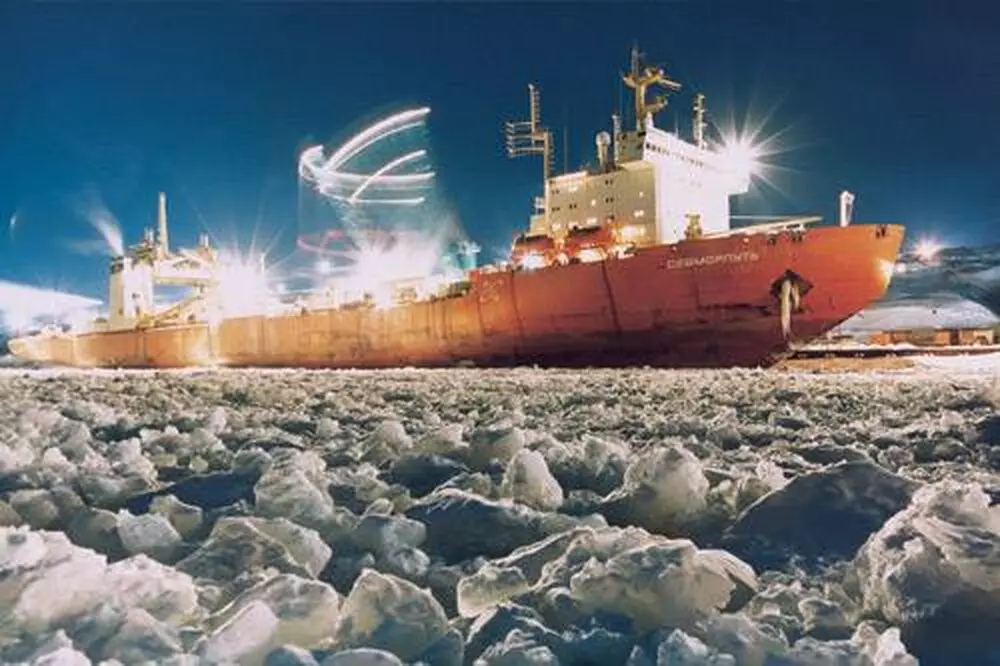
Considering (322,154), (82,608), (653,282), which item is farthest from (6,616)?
(322,154)

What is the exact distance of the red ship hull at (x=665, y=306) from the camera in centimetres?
1994

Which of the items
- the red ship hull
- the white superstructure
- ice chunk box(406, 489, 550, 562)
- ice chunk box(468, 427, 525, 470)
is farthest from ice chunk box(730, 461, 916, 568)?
the white superstructure

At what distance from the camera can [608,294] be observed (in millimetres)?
21453

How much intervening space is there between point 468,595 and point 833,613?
784 millimetres

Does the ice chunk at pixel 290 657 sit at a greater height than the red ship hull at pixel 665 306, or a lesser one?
lesser

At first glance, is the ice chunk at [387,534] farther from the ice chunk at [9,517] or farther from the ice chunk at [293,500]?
the ice chunk at [9,517]

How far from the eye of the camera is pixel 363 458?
3865mm

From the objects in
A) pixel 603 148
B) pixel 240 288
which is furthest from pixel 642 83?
pixel 240 288

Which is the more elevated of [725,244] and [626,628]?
[725,244]

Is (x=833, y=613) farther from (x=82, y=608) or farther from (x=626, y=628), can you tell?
(x=82, y=608)

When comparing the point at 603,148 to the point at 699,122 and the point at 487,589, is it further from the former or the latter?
the point at 487,589

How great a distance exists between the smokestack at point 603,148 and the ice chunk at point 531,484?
88.7 ft

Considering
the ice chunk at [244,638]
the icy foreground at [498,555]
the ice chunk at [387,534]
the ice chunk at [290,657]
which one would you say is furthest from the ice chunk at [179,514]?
the ice chunk at [290,657]

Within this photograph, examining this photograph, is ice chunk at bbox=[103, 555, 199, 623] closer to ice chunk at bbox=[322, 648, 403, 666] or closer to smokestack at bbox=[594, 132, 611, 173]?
ice chunk at bbox=[322, 648, 403, 666]
